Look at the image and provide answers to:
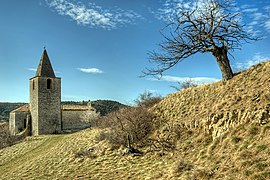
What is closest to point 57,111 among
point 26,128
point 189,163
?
point 26,128

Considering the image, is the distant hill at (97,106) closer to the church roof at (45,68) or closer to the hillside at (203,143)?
the church roof at (45,68)

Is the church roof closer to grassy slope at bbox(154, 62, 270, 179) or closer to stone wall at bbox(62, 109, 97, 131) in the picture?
stone wall at bbox(62, 109, 97, 131)

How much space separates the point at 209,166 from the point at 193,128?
3.63m

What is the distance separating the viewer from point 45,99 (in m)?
41.8

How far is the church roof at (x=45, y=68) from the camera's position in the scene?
4256 centimetres

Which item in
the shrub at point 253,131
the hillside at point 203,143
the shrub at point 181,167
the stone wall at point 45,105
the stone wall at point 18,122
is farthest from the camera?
the stone wall at point 18,122

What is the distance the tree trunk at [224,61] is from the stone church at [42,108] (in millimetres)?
34397

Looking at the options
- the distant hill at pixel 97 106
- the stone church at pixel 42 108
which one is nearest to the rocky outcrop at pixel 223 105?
the stone church at pixel 42 108

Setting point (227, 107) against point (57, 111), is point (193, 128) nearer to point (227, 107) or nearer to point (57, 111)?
point (227, 107)

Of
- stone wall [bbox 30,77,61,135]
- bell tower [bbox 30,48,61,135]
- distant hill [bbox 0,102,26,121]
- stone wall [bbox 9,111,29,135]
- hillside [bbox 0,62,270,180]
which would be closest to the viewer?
hillside [bbox 0,62,270,180]

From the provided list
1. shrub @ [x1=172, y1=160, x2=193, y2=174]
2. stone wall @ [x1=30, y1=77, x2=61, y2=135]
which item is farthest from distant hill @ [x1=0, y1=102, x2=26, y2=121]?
shrub @ [x1=172, y1=160, x2=193, y2=174]

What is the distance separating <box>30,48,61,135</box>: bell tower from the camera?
134ft

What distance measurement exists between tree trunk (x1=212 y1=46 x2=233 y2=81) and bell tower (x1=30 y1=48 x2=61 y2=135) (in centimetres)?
3440

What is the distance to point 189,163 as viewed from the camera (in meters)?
7.72
